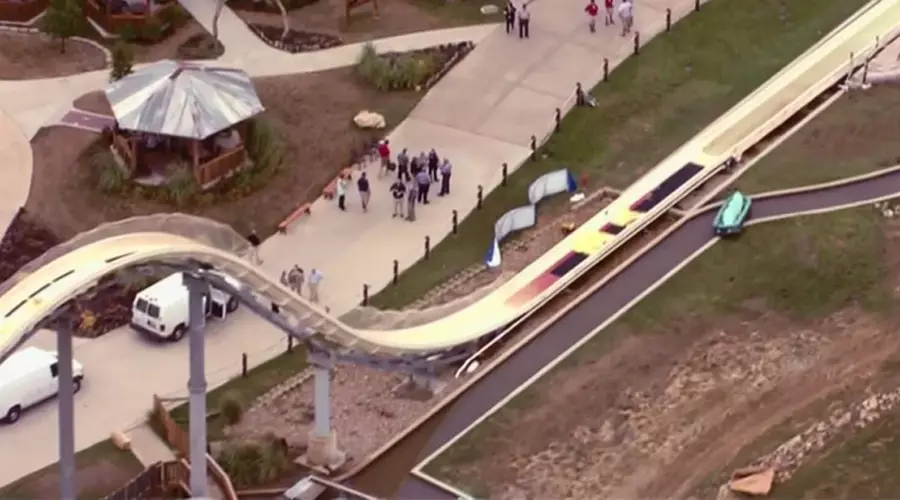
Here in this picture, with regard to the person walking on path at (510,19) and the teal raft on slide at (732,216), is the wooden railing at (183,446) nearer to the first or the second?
the teal raft on slide at (732,216)

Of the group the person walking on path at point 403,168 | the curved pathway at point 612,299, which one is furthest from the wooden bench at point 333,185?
the curved pathway at point 612,299

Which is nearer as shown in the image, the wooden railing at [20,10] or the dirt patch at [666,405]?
the dirt patch at [666,405]

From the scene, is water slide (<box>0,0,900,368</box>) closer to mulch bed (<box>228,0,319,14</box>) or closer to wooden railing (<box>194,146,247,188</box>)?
wooden railing (<box>194,146,247,188</box>)

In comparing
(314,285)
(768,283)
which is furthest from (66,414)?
(768,283)

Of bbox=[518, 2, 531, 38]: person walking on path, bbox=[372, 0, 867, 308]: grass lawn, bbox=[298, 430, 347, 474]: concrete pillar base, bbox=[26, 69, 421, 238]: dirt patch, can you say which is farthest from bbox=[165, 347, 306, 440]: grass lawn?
bbox=[518, 2, 531, 38]: person walking on path

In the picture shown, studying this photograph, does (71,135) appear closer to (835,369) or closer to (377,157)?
(377,157)

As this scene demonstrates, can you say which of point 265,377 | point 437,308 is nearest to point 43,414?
point 265,377
